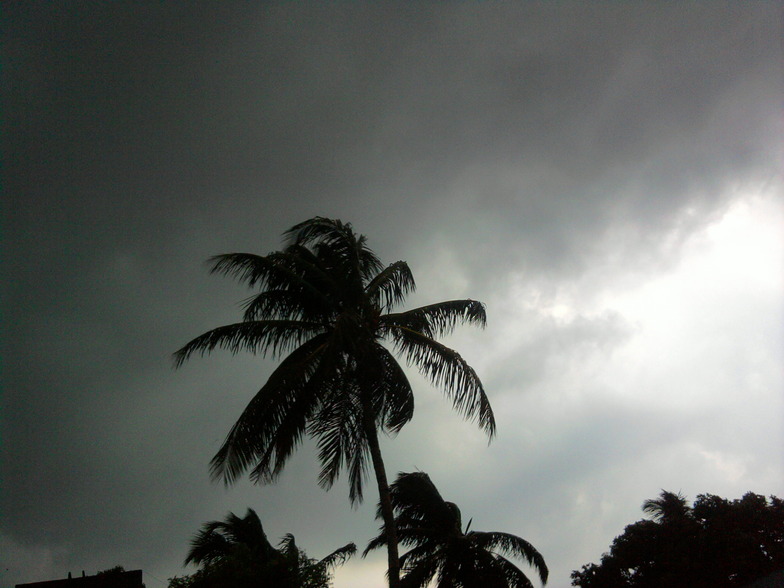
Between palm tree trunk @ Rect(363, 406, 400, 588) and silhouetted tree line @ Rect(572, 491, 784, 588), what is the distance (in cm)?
1704

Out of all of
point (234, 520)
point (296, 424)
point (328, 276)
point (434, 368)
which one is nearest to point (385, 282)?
point (328, 276)

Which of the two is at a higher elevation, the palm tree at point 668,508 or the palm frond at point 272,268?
the palm frond at point 272,268

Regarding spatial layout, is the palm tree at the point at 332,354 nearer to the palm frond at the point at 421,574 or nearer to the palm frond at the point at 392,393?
the palm frond at the point at 392,393

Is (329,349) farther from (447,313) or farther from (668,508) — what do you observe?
(668,508)

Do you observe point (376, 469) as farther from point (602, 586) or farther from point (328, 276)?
point (602, 586)

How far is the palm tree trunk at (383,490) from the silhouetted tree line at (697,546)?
17.0 m

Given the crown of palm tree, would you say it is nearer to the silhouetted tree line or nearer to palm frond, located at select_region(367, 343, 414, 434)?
palm frond, located at select_region(367, 343, 414, 434)

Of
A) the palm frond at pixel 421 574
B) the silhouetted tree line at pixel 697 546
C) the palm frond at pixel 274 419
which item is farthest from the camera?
the silhouetted tree line at pixel 697 546

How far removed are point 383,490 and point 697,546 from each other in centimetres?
1905

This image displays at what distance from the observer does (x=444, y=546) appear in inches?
870

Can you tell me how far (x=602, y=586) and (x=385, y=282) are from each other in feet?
71.1

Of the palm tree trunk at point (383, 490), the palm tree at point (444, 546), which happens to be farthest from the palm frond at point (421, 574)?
the palm tree trunk at point (383, 490)

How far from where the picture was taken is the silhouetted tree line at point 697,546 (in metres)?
24.2

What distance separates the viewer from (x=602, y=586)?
92.8ft
